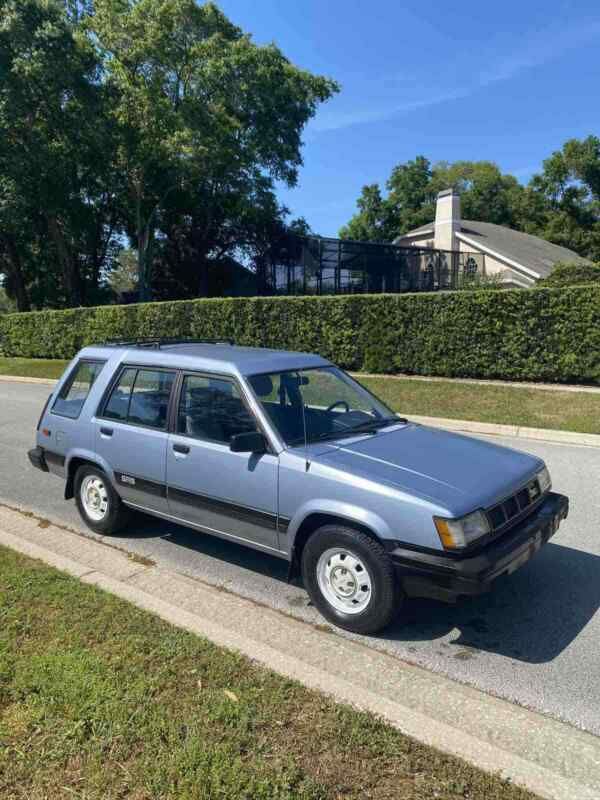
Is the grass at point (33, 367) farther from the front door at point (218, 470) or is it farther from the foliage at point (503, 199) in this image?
the foliage at point (503, 199)

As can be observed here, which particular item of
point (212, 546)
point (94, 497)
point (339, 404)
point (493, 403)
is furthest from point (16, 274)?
point (339, 404)

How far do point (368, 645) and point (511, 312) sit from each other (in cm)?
1104

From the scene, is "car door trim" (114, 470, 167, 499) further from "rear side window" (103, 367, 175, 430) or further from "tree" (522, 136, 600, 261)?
"tree" (522, 136, 600, 261)

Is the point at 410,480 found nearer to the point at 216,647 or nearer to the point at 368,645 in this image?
the point at 368,645

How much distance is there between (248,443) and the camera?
153 inches

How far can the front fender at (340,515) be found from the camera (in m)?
3.40

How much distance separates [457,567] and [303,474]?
106 centimetres

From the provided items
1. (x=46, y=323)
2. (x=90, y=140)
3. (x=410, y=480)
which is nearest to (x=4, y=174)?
(x=90, y=140)

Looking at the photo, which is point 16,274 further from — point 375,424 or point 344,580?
point 344,580

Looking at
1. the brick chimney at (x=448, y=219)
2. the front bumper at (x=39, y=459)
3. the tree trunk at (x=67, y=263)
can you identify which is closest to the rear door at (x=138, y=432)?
the front bumper at (x=39, y=459)

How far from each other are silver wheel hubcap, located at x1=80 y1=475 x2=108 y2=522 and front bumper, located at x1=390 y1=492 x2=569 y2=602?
2912 mm

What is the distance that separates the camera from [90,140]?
2650cm

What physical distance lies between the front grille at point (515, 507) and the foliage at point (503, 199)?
54603 mm

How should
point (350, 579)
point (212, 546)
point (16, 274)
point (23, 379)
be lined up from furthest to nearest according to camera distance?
1. point (16, 274)
2. point (23, 379)
3. point (212, 546)
4. point (350, 579)
